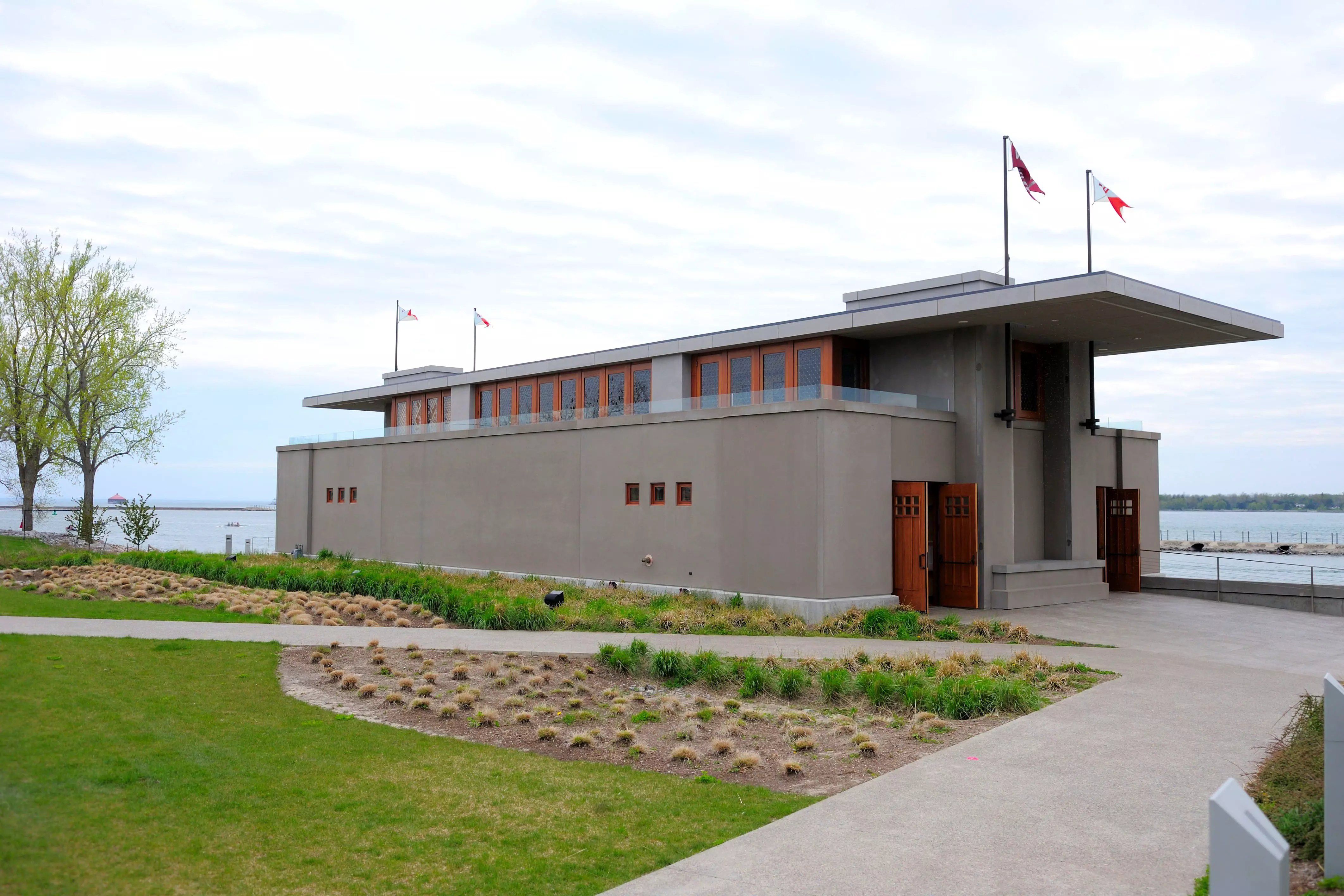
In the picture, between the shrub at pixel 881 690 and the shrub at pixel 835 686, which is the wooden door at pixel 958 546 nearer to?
the shrub at pixel 835 686

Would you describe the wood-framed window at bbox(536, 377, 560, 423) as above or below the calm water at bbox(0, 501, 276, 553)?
above

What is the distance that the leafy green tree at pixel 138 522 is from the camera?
37875mm

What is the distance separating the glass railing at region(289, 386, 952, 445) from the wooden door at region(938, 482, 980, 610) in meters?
2.11

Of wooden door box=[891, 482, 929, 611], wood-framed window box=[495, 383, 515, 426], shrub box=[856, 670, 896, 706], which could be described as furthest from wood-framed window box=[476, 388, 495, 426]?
shrub box=[856, 670, 896, 706]

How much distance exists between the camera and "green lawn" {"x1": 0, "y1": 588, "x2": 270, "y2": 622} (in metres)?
18.3

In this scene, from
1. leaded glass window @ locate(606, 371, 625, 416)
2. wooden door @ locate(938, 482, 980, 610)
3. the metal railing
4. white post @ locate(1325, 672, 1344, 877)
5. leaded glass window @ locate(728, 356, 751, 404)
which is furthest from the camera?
leaded glass window @ locate(606, 371, 625, 416)

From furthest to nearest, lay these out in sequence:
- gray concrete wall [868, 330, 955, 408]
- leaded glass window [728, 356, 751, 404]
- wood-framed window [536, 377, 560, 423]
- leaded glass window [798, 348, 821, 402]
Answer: wood-framed window [536, 377, 560, 423] < leaded glass window [728, 356, 751, 404] < leaded glass window [798, 348, 821, 402] < gray concrete wall [868, 330, 955, 408]

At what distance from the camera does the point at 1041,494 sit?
84.1ft

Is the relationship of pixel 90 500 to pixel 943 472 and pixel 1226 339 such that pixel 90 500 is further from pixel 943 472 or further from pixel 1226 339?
pixel 1226 339

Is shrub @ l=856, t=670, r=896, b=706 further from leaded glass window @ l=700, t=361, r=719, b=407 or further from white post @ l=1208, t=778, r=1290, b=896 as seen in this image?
leaded glass window @ l=700, t=361, r=719, b=407

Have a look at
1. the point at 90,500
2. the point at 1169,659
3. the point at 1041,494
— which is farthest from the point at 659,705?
the point at 90,500

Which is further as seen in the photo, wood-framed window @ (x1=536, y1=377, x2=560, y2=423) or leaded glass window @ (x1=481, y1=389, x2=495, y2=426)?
leaded glass window @ (x1=481, y1=389, x2=495, y2=426)

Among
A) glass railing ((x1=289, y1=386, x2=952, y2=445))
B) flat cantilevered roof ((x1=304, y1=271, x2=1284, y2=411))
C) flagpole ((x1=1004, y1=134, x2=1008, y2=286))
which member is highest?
flagpole ((x1=1004, y1=134, x2=1008, y2=286))

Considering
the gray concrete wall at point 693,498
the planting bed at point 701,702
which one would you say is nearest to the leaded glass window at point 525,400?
the gray concrete wall at point 693,498
